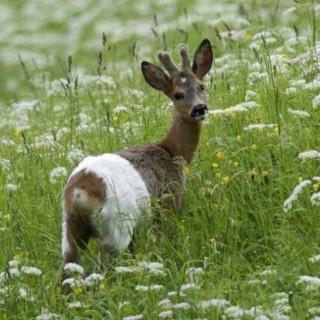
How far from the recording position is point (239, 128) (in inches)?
367

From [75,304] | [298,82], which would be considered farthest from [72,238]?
[298,82]

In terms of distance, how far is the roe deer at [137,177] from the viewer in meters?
7.80

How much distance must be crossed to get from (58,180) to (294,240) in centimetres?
216

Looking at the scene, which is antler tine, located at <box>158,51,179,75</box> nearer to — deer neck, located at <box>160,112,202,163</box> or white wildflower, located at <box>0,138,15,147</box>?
deer neck, located at <box>160,112,202,163</box>

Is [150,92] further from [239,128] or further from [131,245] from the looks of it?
[131,245]

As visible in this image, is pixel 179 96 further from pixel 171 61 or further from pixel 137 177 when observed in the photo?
pixel 137 177

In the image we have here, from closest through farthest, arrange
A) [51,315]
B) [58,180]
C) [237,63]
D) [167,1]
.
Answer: [51,315], [58,180], [237,63], [167,1]

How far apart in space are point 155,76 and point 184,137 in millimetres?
464

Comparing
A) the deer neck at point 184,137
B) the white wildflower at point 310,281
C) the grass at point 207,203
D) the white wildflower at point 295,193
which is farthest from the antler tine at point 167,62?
the white wildflower at point 310,281

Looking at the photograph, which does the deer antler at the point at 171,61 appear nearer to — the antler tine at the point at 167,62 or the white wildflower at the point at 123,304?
the antler tine at the point at 167,62

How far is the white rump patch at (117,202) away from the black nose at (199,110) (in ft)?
2.99

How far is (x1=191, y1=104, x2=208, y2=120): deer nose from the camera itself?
8.85 meters

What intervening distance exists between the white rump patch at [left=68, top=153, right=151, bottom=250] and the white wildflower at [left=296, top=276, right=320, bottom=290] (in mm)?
1289

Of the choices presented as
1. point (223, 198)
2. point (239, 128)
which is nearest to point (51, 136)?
point (239, 128)
